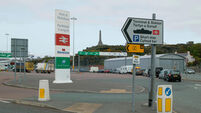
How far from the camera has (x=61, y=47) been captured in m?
22.1

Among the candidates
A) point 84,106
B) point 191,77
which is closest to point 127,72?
point 191,77

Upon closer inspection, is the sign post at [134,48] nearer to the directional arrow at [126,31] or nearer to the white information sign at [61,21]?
the directional arrow at [126,31]

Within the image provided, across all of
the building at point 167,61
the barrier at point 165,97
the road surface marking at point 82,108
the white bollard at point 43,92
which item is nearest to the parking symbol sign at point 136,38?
the barrier at point 165,97

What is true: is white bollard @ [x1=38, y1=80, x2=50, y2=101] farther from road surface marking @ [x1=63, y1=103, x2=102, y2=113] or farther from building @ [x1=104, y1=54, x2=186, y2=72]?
building @ [x1=104, y1=54, x2=186, y2=72]

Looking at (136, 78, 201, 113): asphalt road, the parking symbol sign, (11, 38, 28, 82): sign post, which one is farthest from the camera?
(11, 38, 28, 82): sign post

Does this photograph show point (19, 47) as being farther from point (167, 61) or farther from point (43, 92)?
point (167, 61)

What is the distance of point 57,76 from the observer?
2175cm

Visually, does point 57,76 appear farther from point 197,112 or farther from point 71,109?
point 197,112

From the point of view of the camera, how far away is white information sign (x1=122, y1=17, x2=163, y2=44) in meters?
8.51

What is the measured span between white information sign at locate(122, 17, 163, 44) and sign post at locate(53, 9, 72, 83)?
14151 mm

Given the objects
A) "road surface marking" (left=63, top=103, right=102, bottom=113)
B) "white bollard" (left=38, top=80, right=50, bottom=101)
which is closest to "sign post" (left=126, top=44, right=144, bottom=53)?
"road surface marking" (left=63, top=103, right=102, bottom=113)

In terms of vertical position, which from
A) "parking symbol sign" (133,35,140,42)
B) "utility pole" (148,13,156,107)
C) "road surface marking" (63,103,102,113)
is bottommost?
"road surface marking" (63,103,102,113)

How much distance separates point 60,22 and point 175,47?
481ft

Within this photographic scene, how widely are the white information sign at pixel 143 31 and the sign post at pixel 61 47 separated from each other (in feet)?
46.4
